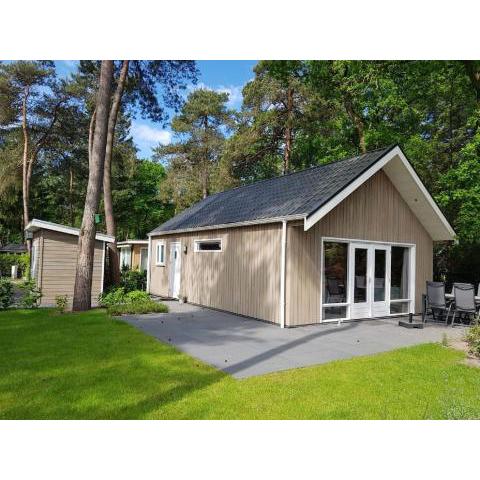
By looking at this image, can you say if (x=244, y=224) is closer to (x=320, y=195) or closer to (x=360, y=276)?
(x=320, y=195)

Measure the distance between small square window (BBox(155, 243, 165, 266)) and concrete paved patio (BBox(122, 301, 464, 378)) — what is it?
5.49 metres

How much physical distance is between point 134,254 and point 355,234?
18544 mm

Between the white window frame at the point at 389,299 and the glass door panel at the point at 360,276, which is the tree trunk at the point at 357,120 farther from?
→ the glass door panel at the point at 360,276

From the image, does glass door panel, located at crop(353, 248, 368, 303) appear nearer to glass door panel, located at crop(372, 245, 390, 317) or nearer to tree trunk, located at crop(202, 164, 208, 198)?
glass door panel, located at crop(372, 245, 390, 317)

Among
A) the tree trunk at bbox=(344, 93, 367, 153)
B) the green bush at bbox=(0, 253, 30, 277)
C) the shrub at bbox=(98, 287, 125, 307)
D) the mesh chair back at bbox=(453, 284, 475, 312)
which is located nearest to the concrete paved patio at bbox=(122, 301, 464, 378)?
the mesh chair back at bbox=(453, 284, 475, 312)

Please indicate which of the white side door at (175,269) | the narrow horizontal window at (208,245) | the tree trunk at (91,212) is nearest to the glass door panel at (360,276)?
the narrow horizontal window at (208,245)

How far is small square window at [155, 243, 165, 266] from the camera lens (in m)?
16.7

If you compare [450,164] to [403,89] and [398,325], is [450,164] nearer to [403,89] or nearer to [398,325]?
[403,89]

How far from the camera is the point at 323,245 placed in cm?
1019

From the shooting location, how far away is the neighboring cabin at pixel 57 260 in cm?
1360

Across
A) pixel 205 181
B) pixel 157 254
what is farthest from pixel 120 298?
pixel 205 181
